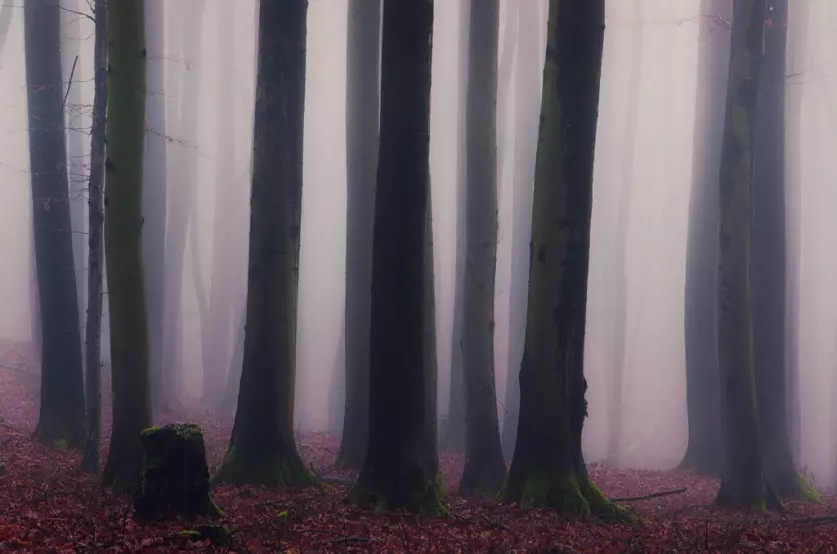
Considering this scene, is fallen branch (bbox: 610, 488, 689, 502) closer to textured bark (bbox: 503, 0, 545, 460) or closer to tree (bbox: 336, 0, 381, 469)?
tree (bbox: 336, 0, 381, 469)

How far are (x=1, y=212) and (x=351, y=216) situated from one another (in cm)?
5379

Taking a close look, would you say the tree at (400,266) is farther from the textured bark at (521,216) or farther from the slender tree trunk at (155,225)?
the slender tree trunk at (155,225)

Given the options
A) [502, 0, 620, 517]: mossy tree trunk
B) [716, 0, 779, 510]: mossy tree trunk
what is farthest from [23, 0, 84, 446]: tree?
[716, 0, 779, 510]: mossy tree trunk

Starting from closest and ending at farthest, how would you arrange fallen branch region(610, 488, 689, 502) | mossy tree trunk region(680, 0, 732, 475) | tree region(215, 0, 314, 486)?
1. tree region(215, 0, 314, 486)
2. fallen branch region(610, 488, 689, 502)
3. mossy tree trunk region(680, 0, 732, 475)

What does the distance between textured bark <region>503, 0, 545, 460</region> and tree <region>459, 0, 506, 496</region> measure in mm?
7352

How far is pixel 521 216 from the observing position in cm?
2558

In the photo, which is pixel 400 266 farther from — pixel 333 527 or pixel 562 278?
pixel 333 527

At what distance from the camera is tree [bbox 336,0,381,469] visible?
15805 millimetres

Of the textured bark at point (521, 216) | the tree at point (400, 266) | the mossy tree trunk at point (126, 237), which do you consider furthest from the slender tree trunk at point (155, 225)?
the tree at point (400, 266)

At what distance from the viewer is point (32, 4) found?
1552cm

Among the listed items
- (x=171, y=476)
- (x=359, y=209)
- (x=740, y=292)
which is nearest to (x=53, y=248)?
(x=359, y=209)

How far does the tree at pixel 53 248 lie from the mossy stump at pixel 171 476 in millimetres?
7214

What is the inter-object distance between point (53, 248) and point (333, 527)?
9.08 m

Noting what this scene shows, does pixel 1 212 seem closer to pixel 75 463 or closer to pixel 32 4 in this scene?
pixel 32 4
